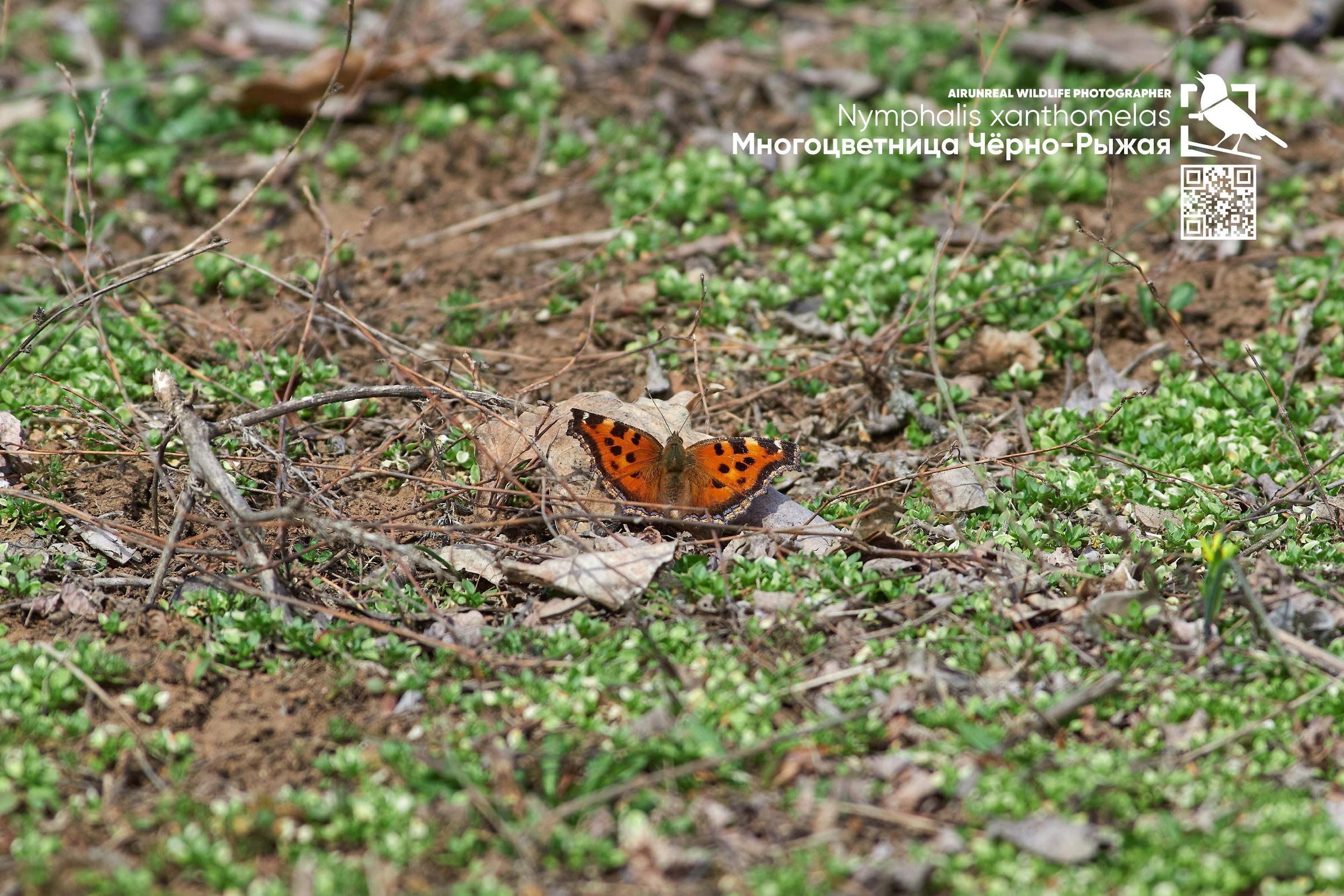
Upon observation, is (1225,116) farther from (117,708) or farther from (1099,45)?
(117,708)

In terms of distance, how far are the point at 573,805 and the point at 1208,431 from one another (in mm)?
3075

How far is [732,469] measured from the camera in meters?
3.79

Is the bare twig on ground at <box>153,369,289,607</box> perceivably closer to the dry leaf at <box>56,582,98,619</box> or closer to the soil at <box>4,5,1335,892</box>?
the soil at <box>4,5,1335,892</box>

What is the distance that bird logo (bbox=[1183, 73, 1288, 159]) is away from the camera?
19.8ft

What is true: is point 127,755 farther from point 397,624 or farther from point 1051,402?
point 1051,402

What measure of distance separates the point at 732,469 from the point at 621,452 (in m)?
0.39

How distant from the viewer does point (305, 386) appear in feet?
15.1

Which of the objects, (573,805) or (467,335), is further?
(467,335)

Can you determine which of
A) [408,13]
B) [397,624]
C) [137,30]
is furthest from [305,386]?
[137,30]

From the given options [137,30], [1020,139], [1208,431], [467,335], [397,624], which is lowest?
[397,624]

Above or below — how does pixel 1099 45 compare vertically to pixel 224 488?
above

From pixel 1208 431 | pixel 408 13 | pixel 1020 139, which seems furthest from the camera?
pixel 408 13

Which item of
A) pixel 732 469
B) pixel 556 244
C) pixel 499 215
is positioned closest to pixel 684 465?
pixel 732 469

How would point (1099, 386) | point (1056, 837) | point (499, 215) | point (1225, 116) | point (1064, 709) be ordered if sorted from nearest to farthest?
1. point (1056, 837)
2. point (1064, 709)
3. point (1099, 386)
4. point (499, 215)
5. point (1225, 116)
